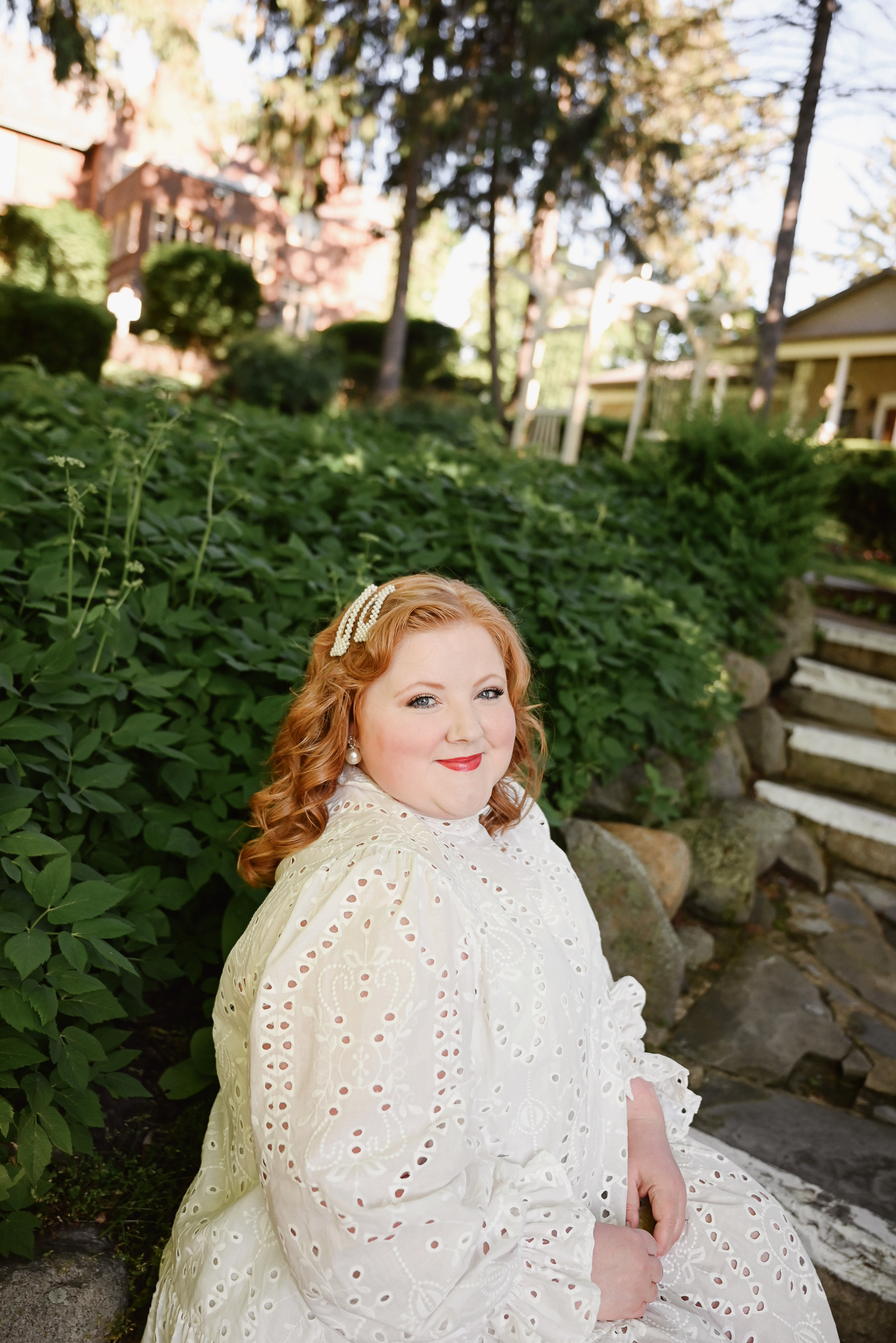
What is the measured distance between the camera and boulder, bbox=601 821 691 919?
11.3ft

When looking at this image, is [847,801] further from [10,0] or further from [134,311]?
[10,0]

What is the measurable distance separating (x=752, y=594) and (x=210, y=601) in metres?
3.69

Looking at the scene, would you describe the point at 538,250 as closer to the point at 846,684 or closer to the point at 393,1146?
the point at 846,684

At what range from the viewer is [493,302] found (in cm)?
1498

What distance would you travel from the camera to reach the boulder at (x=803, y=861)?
4.27 m

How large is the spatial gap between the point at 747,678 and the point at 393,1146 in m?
4.18

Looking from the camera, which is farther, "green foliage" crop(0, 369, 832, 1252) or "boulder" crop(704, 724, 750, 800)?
"boulder" crop(704, 724, 750, 800)

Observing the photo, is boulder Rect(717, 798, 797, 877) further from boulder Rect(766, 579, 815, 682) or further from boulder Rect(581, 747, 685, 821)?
boulder Rect(766, 579, 815, 682)

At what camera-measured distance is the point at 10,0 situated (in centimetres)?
947

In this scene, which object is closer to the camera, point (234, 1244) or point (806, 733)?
point (234, 1244)

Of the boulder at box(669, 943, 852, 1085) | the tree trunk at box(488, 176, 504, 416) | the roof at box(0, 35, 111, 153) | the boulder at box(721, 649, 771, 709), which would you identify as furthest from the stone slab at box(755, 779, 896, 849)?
the roof at box(0, 35, 111, 153)

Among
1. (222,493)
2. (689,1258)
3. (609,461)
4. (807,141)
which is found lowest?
(689,1258)

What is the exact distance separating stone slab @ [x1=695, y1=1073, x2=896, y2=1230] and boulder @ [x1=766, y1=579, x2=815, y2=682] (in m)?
3.10

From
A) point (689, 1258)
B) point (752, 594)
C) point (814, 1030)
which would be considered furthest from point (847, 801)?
point (689, 1258)
